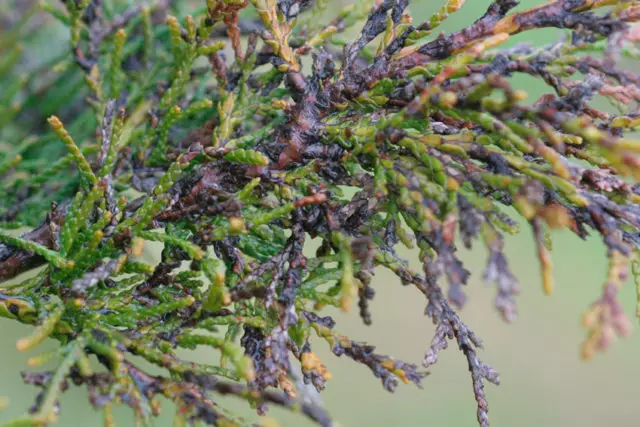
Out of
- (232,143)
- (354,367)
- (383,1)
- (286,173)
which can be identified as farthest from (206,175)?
(354,367)

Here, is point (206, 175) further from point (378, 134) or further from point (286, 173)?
point (378, 134)

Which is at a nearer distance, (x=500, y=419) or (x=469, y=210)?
(x=469, y=210)

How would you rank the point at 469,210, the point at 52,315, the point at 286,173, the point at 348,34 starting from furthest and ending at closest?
the point at 348,34 < the point at 286,173 < the point at 52,315 < the point at 469,210

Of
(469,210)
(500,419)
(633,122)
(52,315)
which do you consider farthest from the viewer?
(500,419)

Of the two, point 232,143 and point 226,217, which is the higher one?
point 232,143

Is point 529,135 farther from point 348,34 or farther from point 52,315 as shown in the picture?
point 348,34

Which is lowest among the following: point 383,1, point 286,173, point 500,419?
point 500,419
